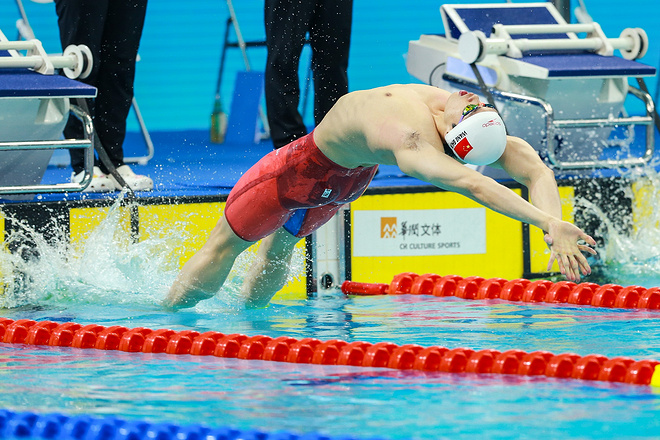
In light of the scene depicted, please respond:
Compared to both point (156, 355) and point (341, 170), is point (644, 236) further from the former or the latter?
point (156, 355)

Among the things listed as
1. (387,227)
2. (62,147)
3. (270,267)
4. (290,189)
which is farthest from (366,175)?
(62,147)

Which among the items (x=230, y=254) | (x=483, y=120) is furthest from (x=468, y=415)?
(x=230, y=254)

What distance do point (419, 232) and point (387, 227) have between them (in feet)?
0.58

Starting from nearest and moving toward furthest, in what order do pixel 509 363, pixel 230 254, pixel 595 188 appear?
pixel 509 363, pixel 230 254, pixel 595 188

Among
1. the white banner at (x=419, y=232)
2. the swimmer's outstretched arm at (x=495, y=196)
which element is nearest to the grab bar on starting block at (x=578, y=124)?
the white banner at (x=419, y=232)

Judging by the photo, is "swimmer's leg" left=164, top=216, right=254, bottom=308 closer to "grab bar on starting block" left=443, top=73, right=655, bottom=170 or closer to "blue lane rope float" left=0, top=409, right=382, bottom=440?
"blue lane rope float" left=0, top=409, right=382, bottom=440

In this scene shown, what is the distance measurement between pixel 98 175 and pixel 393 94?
80.2 inches

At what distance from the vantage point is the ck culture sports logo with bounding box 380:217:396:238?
5465 millimetres

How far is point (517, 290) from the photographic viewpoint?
489 centimetres

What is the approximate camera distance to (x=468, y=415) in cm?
277

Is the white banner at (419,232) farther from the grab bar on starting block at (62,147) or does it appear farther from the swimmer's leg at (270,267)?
the grab bar on starting block at (62,147)

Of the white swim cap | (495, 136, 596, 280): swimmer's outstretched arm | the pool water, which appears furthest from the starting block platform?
the white swim cap

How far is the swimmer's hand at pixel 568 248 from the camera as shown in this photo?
2.94 metres

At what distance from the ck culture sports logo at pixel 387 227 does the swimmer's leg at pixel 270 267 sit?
2.93 ft
